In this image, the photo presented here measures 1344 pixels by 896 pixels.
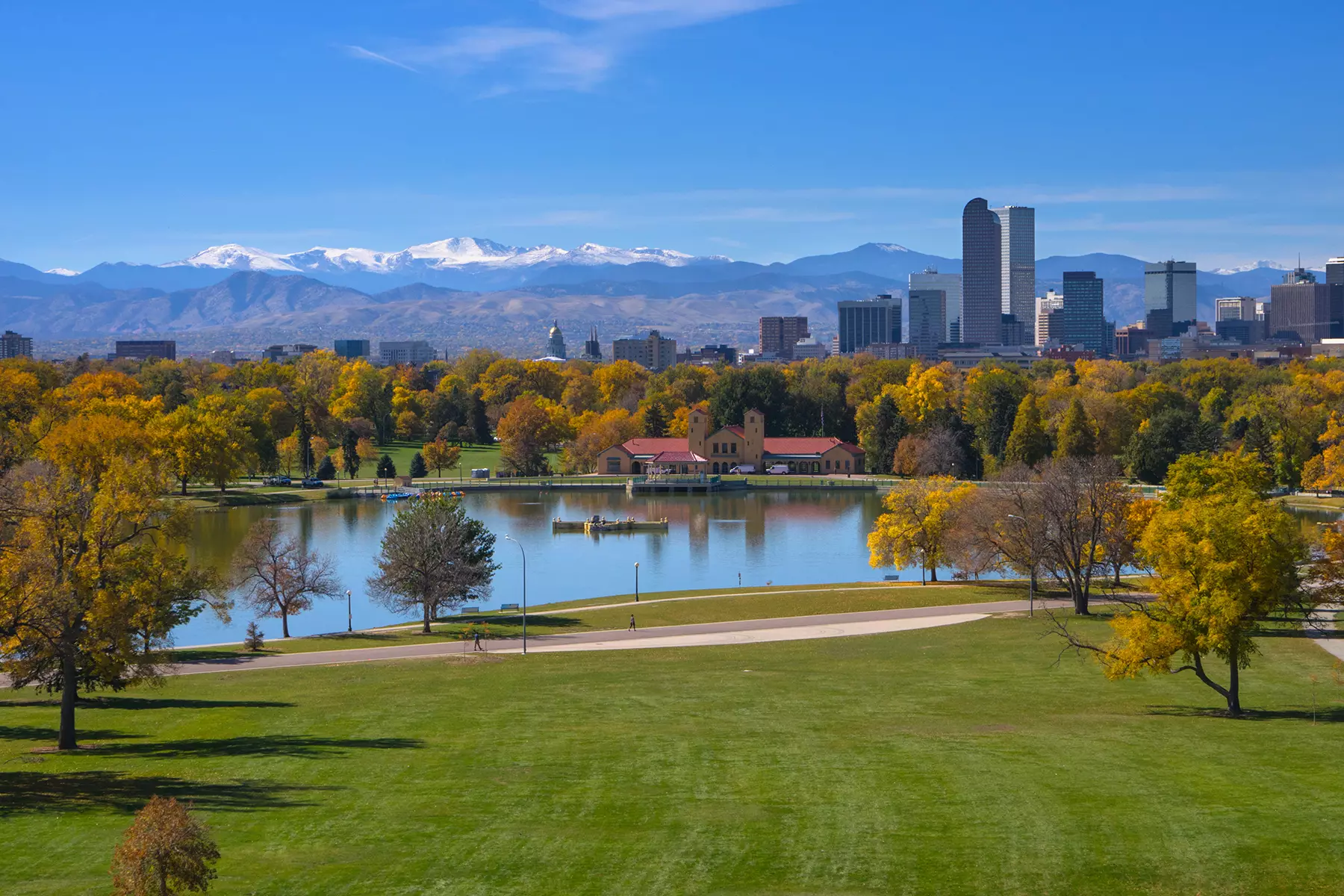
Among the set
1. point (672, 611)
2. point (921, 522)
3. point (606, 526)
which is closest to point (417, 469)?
point (606, 526)

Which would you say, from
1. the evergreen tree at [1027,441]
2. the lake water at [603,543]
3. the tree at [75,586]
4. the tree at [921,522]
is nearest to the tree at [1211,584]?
the tree at [75,586]

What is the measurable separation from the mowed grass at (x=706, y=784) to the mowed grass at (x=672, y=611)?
9.44 m

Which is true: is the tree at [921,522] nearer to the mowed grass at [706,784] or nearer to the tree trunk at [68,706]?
the mowed grass at [706,784]

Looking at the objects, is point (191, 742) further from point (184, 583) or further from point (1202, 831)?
point (1202, 831)

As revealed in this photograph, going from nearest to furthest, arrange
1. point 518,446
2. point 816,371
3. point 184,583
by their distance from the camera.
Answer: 1. point 184,583
2. point 518,446
3. point 816,371

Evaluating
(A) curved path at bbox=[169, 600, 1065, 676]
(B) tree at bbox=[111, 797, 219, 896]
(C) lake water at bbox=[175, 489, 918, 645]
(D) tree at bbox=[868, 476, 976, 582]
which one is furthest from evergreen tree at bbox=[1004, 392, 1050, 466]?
(B) tree at bbox=[111, 797, 219, 896]

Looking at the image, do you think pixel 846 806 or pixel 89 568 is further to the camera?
pixel 89 568

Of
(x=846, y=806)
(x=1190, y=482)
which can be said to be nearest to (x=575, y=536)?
(x=1190, y=482)

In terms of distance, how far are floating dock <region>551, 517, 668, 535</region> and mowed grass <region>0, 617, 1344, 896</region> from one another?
56.1m

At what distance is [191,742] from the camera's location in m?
28.0

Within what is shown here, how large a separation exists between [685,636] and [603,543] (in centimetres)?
4184

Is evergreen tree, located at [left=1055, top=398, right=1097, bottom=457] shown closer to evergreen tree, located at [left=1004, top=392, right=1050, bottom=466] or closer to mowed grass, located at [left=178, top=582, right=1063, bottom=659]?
evergreen tree, located at [left=1004, top=392, right=1050, bottom=466]

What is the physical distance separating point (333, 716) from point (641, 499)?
8737cm

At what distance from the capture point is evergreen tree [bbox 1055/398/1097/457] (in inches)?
4272
